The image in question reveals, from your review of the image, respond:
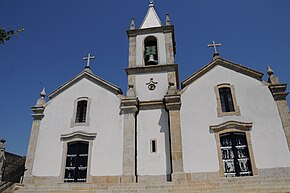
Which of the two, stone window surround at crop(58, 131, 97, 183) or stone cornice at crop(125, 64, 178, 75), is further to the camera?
stone cornice at crop(125, 64, 178, 75)

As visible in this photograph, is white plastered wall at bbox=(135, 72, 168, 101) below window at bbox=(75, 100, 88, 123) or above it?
above

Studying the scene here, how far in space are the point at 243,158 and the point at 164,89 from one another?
6020 millimetres

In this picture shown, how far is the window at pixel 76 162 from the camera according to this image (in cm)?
1342

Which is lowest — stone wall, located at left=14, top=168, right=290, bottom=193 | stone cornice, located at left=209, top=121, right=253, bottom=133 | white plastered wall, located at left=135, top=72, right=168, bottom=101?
stone wall, located at left=14, top=168, right=290, bottom=193

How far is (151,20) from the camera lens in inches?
754

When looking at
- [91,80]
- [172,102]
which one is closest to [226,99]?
[172,102]

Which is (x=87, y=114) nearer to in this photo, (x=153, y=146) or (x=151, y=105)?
(x=151, y=105)

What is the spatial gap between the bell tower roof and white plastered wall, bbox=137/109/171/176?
24.3 feet

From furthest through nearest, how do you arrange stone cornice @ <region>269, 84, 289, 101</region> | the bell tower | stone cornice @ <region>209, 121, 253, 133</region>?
stone cornice @ <region>269, 84, 289, 101</region> < the bell tower < stone cornice @ <region>209, 121, 253, 133</region>

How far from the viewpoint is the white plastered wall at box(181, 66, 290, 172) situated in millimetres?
12234

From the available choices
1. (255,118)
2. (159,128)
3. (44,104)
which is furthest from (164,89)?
(44,104)

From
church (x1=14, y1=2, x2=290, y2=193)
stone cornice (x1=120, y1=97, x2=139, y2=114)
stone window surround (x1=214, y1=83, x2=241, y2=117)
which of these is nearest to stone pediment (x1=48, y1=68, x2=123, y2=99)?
church (x1=14, y1=2, x2=290, y2=193)

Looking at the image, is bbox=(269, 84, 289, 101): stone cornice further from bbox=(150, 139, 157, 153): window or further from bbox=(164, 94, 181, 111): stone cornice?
bbox=(150, 139, 157, 153): window

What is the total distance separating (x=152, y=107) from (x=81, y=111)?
14.9 ft
